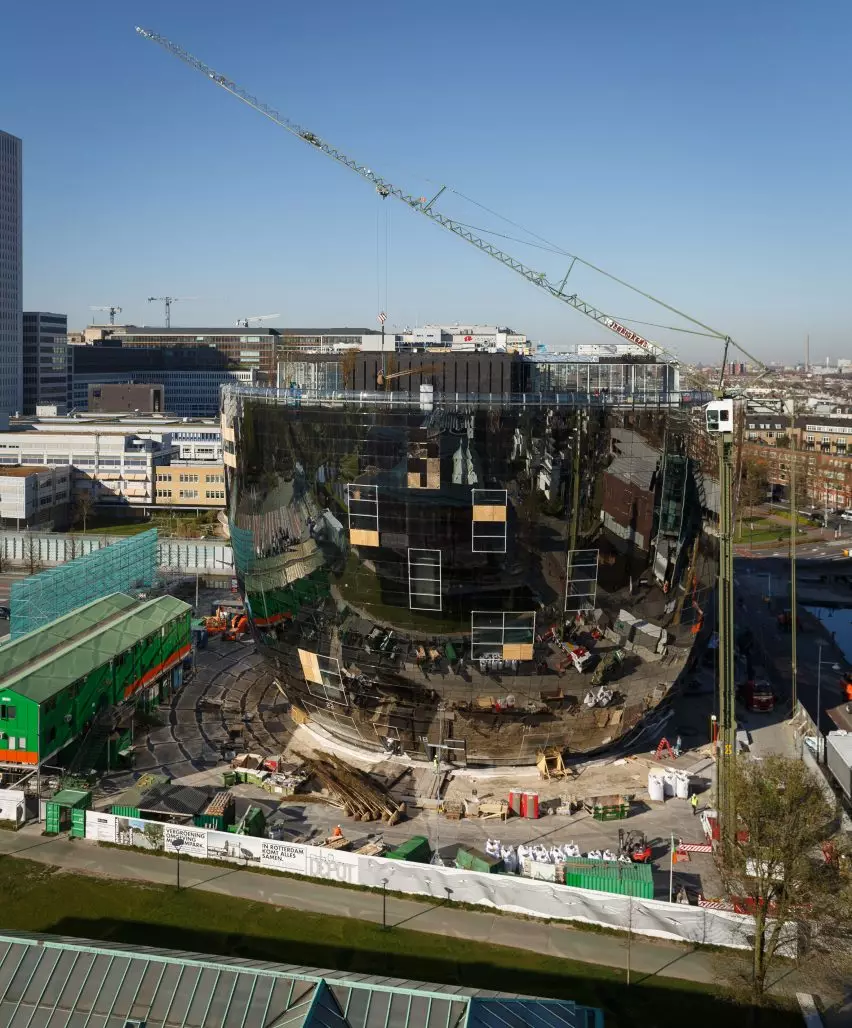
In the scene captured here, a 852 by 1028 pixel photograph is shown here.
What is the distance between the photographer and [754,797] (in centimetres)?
2811

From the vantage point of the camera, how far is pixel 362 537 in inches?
1460

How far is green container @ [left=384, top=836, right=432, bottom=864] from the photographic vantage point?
106 ft

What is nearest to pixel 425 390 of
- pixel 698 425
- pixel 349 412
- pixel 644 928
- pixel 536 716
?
pixel 349 412

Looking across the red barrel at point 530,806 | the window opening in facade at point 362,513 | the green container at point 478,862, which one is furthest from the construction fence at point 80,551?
the green container at point 478,862

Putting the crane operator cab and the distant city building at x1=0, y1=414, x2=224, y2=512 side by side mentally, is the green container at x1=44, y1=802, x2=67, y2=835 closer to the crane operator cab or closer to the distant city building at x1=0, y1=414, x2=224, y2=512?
the crane operator cab

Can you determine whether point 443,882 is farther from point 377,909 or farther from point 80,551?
point 80,551

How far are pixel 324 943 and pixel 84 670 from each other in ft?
58.9

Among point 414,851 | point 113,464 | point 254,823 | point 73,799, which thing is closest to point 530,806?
point 414,851

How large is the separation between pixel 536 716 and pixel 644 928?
10.5 metres

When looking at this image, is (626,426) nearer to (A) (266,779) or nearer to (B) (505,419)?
(B) (505,419)

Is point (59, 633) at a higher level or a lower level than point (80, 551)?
higher

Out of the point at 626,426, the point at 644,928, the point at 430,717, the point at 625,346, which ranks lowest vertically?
the point at 644,928

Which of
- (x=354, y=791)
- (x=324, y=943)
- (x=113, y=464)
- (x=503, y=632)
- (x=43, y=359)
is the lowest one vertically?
(x=324, y=943)

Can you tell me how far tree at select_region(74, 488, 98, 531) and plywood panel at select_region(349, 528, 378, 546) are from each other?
228 ft
